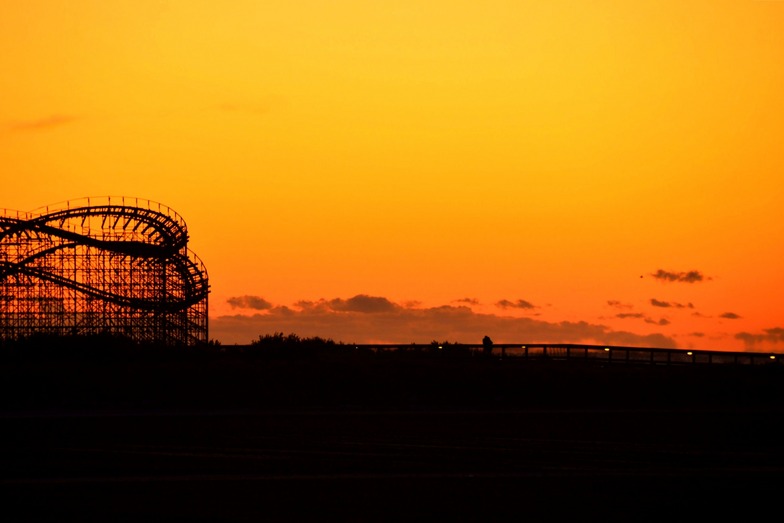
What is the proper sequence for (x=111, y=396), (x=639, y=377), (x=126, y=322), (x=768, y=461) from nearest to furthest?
(x=768, y=461) < (x=111, y=396) < (x=639, y=377) < (x=126, y=322)

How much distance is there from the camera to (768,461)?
1844 centimetres

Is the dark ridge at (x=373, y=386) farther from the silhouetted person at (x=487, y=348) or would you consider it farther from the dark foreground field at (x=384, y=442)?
the silhouetted person at (x=487, y=348)

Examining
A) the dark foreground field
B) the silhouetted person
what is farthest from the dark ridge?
the silhouetted person

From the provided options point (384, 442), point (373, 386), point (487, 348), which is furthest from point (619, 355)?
point (384, 442)

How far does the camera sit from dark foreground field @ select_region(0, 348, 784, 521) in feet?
46.1

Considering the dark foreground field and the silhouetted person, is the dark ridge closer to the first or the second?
the dark foreground field

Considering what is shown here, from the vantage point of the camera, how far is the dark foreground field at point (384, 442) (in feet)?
46.1

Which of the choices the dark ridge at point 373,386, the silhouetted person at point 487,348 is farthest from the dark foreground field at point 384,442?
the silhouetted person at point 487,348

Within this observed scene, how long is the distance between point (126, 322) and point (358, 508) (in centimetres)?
4249

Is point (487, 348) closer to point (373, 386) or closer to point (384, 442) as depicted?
point (373, 386)

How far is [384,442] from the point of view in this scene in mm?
20938

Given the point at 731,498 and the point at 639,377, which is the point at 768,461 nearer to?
the point at 731,498

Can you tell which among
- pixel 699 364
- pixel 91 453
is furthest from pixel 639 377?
pixel 91 453

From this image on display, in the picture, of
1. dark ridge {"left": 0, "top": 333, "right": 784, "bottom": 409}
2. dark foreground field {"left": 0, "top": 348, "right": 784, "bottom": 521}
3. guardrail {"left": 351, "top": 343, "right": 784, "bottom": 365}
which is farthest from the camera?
guardrail {"left": 351, "top": 343, "right": 784, "bottom": 365}
